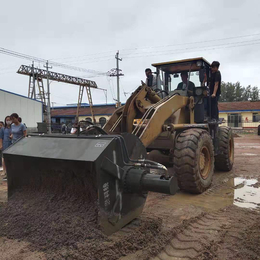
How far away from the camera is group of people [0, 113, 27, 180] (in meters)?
6.50

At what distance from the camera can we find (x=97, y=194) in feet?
9.18

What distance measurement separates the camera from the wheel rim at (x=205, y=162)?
5.11 m

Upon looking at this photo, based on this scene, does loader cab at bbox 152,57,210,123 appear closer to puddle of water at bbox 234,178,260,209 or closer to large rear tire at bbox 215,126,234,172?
large rear tire at bbox 215,126,234,172

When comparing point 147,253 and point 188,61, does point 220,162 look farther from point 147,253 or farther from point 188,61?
point 147,253

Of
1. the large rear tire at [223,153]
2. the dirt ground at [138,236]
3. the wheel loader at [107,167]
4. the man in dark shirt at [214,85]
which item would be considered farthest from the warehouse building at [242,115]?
the dirt ground at [138,236]

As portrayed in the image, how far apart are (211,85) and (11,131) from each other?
16.5 feet

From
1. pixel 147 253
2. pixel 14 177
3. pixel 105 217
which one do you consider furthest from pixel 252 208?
pixel 14 177

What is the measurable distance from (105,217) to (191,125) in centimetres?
314

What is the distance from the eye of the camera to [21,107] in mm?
19922

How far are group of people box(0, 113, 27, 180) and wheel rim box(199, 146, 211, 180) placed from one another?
3.98 m

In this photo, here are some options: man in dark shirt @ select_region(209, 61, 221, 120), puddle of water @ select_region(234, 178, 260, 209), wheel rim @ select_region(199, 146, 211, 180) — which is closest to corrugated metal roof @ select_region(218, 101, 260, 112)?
man in dark shirt @ select_region(209, 61, 221, 120)

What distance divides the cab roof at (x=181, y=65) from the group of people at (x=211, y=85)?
0.14 meters

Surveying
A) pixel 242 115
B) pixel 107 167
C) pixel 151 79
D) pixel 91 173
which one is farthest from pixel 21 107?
pixel 242 115

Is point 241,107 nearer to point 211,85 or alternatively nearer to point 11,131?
point 211,85
